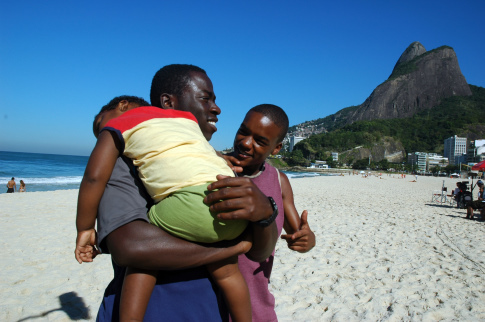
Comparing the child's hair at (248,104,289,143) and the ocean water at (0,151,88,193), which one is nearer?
the child's hair at (248,104,289,143)

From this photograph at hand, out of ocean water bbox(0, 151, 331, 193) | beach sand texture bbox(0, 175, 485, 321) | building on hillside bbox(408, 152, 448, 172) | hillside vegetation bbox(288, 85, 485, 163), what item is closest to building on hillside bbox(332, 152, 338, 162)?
hillside vegetation bbox(288, 85, 485, 163)

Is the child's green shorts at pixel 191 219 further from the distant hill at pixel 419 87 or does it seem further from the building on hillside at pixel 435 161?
the distant hill at pixel 419 87

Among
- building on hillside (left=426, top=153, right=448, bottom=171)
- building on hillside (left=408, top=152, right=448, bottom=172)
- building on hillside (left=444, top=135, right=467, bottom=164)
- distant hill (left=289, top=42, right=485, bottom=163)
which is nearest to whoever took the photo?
building on hillside (left=408, top=152, right=448, bottom=172)

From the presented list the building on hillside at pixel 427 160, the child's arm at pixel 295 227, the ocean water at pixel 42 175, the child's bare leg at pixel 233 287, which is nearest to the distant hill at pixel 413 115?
the building on hillside at pixel 427 160

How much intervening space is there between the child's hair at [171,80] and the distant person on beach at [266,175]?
0.37m

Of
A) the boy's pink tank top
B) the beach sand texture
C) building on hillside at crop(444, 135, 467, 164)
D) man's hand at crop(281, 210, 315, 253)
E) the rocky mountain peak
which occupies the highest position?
the rocky mountain peak

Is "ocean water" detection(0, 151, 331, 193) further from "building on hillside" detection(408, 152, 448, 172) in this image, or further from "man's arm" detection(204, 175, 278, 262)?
"building on hillside" detection(408, 152, 448, 172)

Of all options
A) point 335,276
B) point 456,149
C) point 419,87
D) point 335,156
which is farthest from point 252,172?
point 419,87

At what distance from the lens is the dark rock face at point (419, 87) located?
524 feet

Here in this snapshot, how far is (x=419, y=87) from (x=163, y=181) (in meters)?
193

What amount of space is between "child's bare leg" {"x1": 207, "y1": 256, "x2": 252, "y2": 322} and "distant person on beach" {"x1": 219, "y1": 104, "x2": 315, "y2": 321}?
0.26m

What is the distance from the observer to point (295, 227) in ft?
5.38

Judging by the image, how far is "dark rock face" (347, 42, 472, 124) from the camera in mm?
159625

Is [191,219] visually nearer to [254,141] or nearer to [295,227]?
[254,141]
